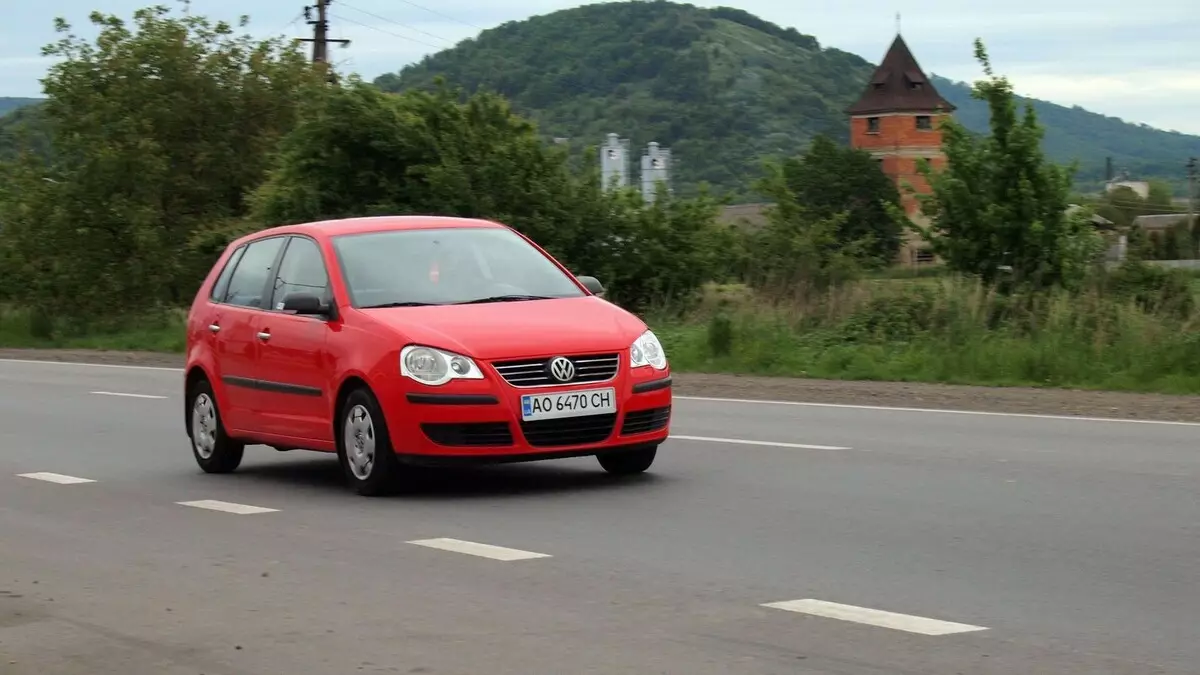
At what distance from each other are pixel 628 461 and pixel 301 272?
7.64 feet

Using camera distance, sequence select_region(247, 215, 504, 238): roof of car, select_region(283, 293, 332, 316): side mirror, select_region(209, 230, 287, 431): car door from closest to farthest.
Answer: select_region(283, 293, 332, 316): side mirror, select_region(247, 215, 504, 238): roof of car, select_region(209, 230, 287, 431): car door

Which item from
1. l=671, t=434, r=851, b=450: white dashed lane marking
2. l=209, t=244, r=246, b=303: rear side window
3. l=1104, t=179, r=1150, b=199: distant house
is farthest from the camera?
l=1104, t=179, r=1150, b=199: distant house

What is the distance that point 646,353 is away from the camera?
10820 millimetres

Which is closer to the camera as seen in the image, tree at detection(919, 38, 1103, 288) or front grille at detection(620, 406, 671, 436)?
front grille at detection(620, 406, 671, 436)

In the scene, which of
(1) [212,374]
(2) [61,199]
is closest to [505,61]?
(2) [61,199]

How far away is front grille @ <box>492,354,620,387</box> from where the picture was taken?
1021 cm

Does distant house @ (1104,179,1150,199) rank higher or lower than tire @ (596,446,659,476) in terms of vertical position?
higher

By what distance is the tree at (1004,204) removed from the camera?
26375 mm

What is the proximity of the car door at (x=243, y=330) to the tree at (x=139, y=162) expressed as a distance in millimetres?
27894

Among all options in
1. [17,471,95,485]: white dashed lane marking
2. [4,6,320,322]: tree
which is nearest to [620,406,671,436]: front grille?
[17,471,95,485]: white dashed lane marking

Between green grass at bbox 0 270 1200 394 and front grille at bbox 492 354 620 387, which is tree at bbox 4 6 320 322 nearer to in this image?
green grass at bbox 0 270 1200 394

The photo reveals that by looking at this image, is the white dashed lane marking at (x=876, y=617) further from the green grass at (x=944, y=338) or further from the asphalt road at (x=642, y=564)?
the green grass at (x=944, y=338)

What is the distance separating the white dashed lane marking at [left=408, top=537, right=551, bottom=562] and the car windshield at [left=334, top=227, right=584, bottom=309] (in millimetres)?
2413

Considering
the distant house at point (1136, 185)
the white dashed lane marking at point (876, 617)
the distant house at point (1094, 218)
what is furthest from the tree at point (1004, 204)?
the distant house at point (1136, 185)
